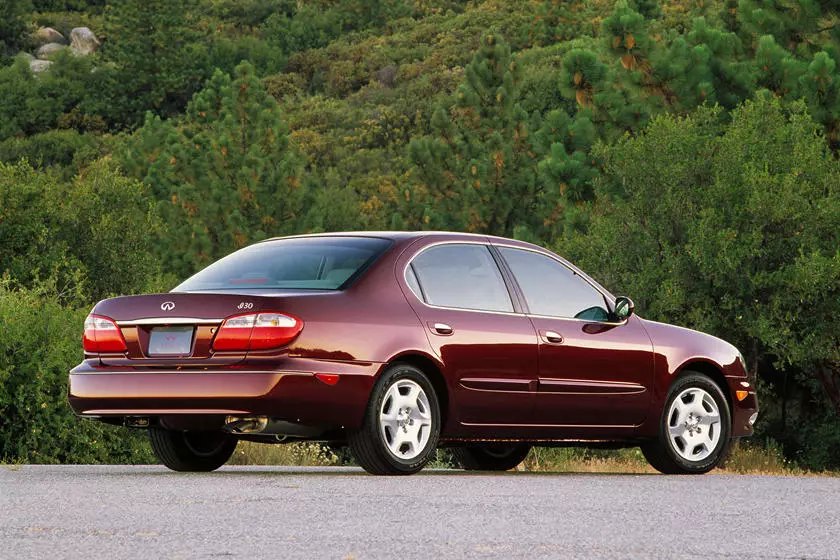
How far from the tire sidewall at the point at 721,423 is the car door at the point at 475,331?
1.38m

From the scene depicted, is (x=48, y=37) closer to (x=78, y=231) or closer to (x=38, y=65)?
(x=38, y=65)

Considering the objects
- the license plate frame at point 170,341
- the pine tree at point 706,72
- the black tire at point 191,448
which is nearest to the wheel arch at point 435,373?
the license plate frame at point 170,341

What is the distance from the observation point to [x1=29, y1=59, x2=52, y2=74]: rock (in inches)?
3539

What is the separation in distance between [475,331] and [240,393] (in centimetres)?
180

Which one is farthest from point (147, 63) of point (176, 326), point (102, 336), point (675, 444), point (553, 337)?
point (176, 326)

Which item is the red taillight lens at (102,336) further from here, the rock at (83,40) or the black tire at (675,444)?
the rock at (83,40)

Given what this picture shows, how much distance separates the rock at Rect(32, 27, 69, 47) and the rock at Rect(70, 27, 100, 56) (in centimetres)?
74

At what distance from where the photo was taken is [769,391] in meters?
25.1

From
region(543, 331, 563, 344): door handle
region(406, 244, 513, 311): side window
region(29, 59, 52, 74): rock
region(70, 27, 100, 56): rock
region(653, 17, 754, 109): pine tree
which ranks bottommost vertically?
region(543, 331, 563, 344): door handle

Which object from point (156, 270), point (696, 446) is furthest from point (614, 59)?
point (696, 446)

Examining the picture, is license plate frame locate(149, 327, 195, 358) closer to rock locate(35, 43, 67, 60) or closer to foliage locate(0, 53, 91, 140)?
foliage locate(0, 53, 91, 140)

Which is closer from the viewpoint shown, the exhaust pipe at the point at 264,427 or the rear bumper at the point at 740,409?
the exhaust pipe at the point at 264,427

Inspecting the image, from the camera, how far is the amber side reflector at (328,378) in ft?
30.5

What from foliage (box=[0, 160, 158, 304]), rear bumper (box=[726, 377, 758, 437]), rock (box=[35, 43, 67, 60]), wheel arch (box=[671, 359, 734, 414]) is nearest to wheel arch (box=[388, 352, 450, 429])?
wheel arch (box=[671, 359, 734, 414])
